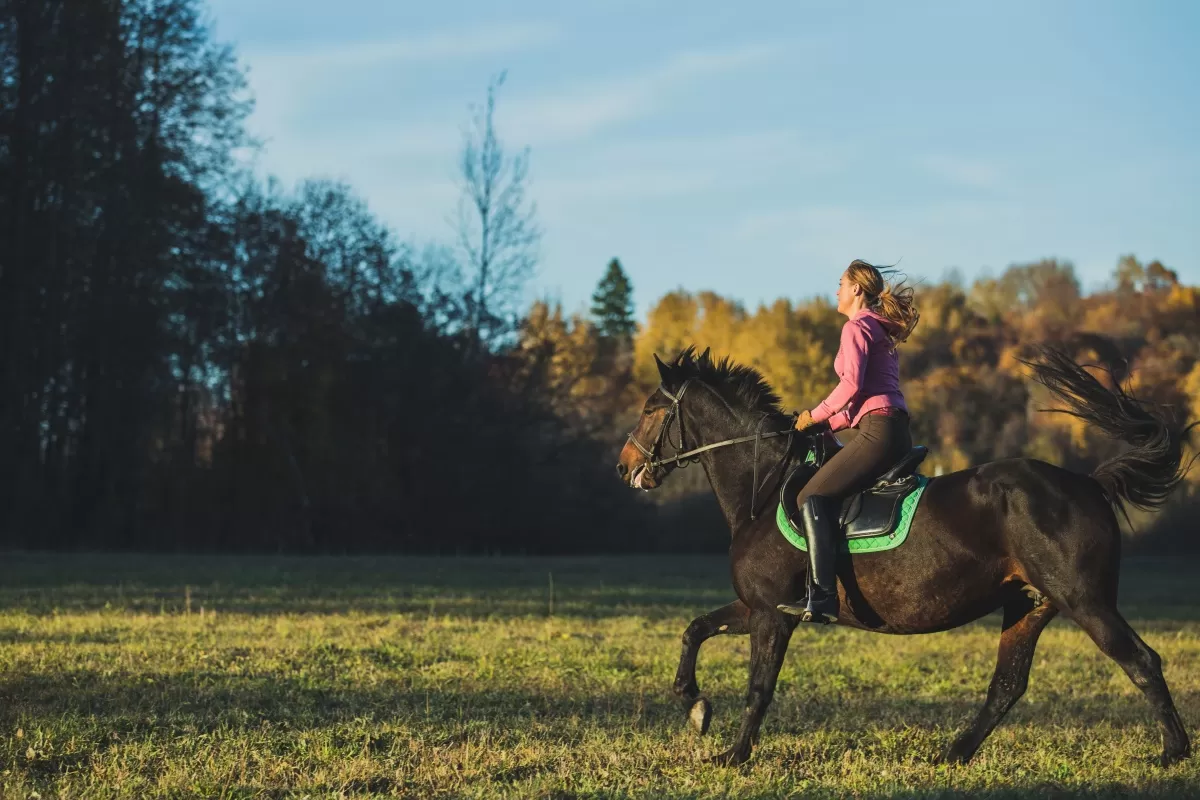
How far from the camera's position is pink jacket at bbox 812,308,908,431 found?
739 centimetres

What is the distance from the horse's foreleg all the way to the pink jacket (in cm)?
129

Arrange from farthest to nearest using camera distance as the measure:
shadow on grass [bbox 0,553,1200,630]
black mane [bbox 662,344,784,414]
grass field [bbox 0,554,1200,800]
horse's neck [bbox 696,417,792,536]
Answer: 1. shadow on grass [bbox 0,553,1200,630]
2. black mane [bbox 662,344,784,414]
3. horse's neck [bbox 696,417,792,536]
4. grass field [bbox 0,554,1200,800]

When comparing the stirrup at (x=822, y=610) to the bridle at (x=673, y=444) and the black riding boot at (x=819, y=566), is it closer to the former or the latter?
the black riding boot at (x=819, y=566)

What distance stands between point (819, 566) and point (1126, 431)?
2.19m

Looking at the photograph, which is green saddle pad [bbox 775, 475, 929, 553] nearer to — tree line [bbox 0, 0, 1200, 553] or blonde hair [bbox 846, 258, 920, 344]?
blonde hair [bbox 846, 258, 920, 344]

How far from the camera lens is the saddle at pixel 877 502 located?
24.3 feet

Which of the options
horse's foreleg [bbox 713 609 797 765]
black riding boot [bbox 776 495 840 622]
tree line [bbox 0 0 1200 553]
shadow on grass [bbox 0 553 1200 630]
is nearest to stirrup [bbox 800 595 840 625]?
black riding boot [bbox 776 495 840 622]

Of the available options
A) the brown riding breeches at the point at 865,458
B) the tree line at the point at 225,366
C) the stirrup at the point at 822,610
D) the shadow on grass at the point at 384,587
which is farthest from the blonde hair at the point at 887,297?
the tree line at the point at 225,366

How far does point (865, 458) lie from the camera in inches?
292

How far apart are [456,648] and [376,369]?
27.2 metres

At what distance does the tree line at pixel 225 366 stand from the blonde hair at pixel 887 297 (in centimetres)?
2356

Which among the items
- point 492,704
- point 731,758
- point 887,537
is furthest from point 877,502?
point 492,704

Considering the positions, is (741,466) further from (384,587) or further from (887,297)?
(384,587)

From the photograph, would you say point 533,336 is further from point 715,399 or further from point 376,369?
point 715,399
